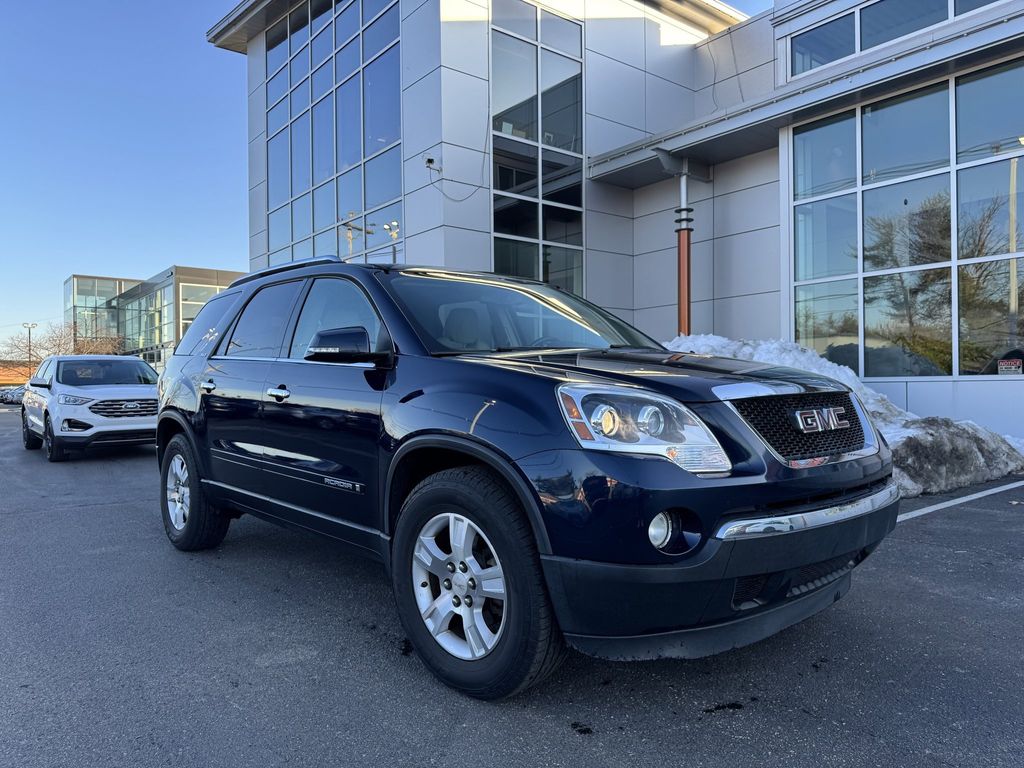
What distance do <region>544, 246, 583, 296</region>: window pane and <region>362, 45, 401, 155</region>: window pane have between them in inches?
162

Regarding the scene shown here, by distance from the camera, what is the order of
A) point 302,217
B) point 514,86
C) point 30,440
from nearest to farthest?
point 30,440 < point 514,86 < point 302,217

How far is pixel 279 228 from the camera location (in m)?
19.7

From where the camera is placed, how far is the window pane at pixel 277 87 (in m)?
19.4

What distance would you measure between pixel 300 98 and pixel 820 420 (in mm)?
18866

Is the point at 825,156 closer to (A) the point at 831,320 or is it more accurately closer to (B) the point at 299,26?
(A) the point at 831,320

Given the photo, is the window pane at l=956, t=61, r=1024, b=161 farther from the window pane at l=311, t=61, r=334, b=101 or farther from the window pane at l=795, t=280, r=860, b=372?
the window pane at l=311, t=61, r=334, b=101

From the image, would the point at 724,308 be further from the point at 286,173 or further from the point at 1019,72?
the point at 286,173

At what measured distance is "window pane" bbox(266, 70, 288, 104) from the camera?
19359 millimetres

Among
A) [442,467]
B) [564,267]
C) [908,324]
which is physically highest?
[564,267]

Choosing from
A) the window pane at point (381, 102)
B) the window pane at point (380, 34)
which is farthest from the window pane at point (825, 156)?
the window pane at point (380, 34)

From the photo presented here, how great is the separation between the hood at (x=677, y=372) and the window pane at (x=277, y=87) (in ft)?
62.3

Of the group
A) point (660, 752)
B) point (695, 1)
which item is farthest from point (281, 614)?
point (695, 1)

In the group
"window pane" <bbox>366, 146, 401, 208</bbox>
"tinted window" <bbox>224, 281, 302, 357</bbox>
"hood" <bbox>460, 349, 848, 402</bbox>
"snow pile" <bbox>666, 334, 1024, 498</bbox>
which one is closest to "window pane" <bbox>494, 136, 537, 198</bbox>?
"window pane" <bbox>366, 146, 401, 208</bbox>

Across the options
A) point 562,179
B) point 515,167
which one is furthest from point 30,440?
point 562,179
